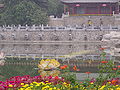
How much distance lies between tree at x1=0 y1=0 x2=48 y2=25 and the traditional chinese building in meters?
5.55

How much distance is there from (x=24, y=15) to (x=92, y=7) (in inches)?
454

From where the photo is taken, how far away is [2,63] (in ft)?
75.3

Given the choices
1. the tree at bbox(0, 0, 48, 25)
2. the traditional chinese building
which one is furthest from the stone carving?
the traditional chinese building

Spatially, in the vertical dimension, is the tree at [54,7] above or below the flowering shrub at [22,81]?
above

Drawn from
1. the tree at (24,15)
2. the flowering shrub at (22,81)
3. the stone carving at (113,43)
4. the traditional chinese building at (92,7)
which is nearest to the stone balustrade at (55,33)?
the tree at (24,15)

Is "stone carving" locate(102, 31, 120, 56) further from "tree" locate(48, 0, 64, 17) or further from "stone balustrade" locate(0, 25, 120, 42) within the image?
"tree" locate(48, 0, 64, 17)

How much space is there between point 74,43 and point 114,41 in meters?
13.0

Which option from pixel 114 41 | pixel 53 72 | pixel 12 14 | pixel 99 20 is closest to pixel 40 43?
pixel 12 14

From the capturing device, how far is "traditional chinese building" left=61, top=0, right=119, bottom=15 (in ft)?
169

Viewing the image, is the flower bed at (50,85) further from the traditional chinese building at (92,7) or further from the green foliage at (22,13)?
the traditional chinese building at (92,7)

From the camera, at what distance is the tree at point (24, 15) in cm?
4653

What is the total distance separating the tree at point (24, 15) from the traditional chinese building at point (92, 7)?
5.55m

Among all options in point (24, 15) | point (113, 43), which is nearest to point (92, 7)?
point (24, 15)

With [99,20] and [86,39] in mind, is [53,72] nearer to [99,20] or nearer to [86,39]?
[86,39]
